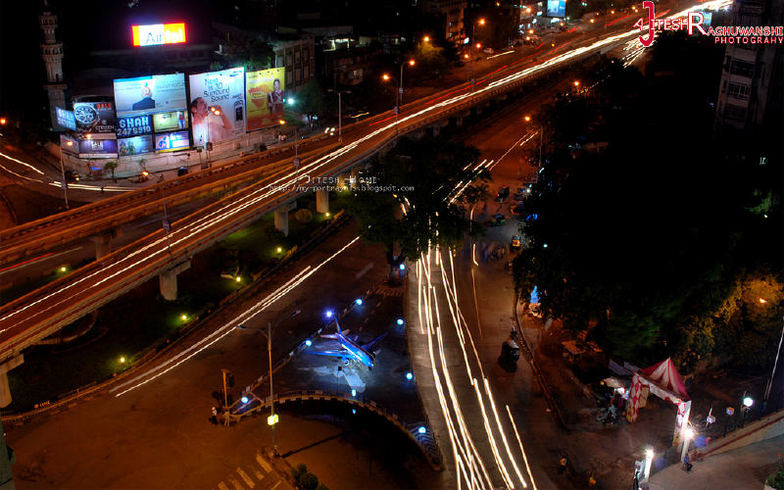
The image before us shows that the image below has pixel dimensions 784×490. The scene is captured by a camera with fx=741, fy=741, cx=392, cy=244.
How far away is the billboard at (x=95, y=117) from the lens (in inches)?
3009

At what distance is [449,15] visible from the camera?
5305 inches

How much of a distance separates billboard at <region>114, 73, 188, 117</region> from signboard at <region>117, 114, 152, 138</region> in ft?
1.73

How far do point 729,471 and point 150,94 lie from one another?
65827 millimetres

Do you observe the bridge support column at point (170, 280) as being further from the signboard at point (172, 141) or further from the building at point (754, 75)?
the building at point (754, 75)

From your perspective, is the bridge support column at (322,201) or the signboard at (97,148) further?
the signboard at (97,148)

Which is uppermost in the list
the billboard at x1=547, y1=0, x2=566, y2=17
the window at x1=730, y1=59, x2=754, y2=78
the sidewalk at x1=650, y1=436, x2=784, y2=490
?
the billboard at x1=547, y1=0, x2=566, y2=17

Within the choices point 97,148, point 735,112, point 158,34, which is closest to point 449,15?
point 158,34

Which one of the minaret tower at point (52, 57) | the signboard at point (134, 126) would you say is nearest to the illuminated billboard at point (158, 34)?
the minaret tower at point (52, 57)

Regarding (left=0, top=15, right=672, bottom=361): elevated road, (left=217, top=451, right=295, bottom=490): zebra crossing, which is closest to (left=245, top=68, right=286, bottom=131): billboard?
(left=0, top=15, right=672, bottom=361): elevated road

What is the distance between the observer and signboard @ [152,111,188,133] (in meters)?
80.6

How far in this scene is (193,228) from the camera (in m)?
57.8

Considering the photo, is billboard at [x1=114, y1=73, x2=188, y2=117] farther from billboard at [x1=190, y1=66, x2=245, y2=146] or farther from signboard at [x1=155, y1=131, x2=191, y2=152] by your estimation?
signboard at [x1=155, y1=131, x2=191, y2=152]

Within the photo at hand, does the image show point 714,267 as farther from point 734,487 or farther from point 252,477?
point 252,477

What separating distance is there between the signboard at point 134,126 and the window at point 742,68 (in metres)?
59.0
